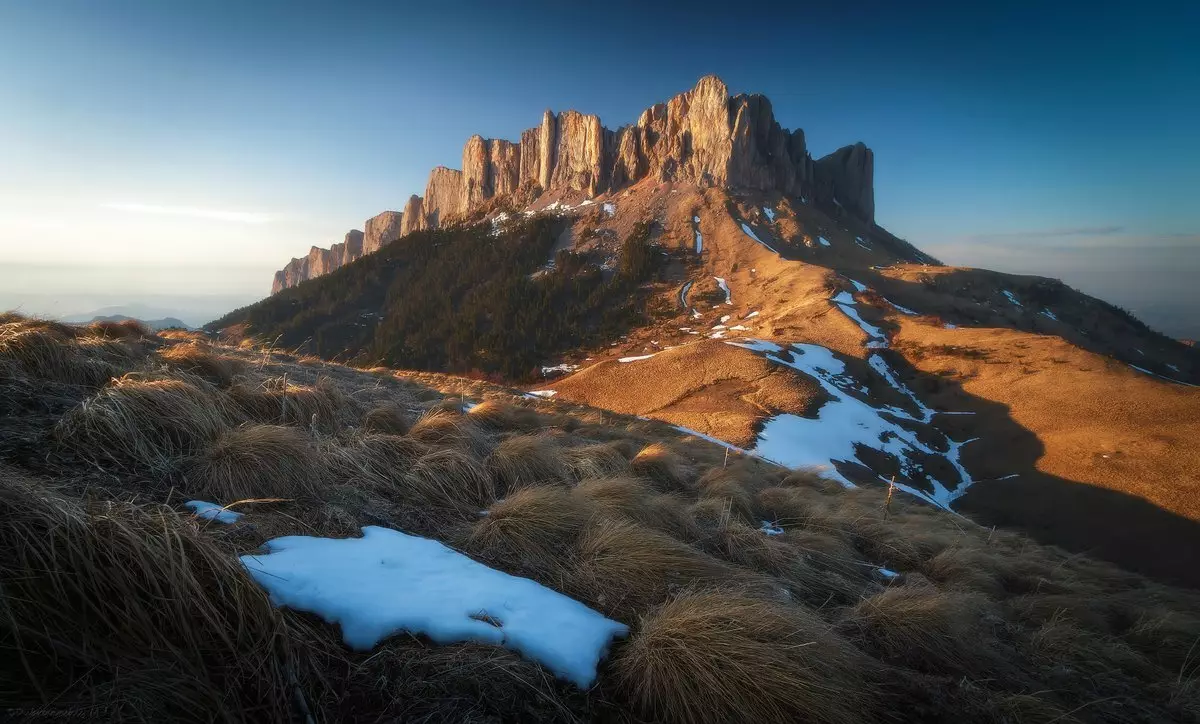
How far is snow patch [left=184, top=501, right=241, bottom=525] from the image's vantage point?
8.41 feet

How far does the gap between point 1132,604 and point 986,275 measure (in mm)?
66661

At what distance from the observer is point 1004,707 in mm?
2330

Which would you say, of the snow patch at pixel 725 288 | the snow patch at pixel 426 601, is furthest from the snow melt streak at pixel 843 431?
the snow patch at pixel 725 288

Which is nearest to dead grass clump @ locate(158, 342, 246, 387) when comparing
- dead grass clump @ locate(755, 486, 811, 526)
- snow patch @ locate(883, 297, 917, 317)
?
dead grass clump @ locate(755, 486, 811, 526)

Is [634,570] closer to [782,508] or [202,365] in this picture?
[782,508]

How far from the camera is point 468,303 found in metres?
72.8

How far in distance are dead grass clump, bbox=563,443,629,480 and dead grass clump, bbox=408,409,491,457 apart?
1044mm

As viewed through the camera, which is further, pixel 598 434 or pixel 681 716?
pixel 598 434

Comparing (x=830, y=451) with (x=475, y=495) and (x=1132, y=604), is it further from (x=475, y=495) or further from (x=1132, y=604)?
(x=475, y=495)

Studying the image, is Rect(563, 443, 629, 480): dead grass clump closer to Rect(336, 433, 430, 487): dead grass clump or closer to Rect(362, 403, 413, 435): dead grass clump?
Rect(336, 433, 430, 487): dead grass clump

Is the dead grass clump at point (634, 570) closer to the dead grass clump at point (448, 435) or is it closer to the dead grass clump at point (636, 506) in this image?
the dead grass clump at point (636, 506)

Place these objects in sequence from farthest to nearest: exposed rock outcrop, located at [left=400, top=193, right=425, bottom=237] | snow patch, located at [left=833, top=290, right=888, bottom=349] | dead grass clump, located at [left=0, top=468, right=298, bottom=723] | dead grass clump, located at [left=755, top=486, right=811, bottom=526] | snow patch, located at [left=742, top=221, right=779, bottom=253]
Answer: exposed rock outcrop, located at [left=400, top=193, right=425, bottom=237]
snow patch, located at [left=742, top=221, right=779, bottom=253]
snow patch, located at [left=833, top=290, right=888, bottom=349]
dead grass clump, located at [left=755, top=486, right=811, bottom=526]
dead grass clump, located at [left=0, top=468, right=298, bottom=723]

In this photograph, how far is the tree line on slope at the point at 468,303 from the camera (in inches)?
A: 2395

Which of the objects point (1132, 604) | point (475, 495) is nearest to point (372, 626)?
point (475, 495)
